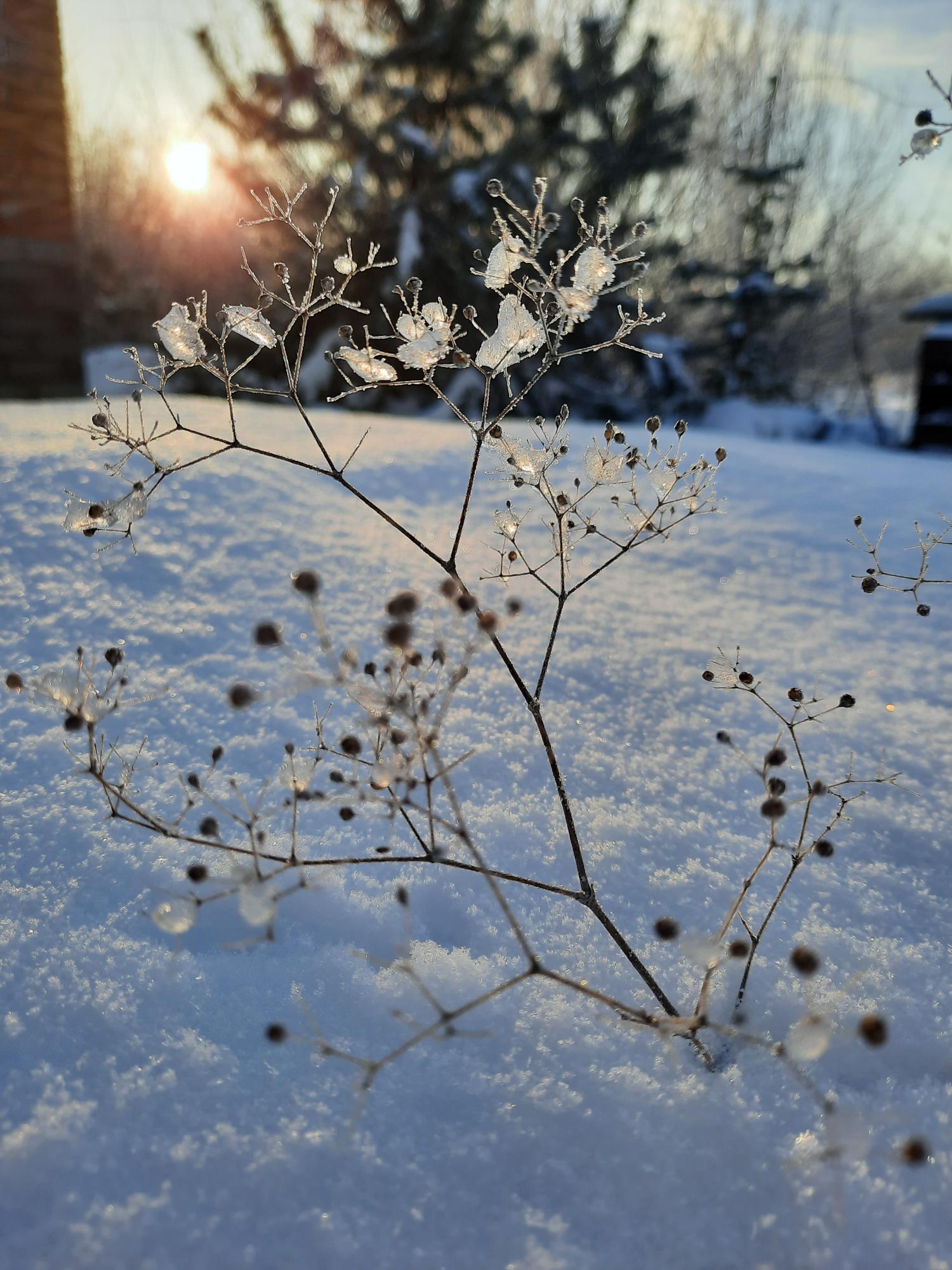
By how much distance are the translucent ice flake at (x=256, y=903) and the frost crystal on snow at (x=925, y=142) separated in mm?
1147

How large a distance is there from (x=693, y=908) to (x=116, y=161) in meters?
21.4

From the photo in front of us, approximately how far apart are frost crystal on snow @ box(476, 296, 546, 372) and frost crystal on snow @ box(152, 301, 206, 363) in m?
0.33

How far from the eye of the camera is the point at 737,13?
1242cm

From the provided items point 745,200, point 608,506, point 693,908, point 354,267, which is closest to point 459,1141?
point 693,908

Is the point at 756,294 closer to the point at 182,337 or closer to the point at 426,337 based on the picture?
the point at 426,337

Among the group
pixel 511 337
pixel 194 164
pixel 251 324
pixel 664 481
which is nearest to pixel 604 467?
pixel 664 481

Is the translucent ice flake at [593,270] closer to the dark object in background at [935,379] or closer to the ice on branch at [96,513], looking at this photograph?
the ice on branch at [96,513]

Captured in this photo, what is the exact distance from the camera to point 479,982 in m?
1.02

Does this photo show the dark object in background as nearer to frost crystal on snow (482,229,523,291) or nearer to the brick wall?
the brick wall

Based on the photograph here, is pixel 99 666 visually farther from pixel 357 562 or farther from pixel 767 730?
pixel 767 730

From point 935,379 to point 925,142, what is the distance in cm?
728

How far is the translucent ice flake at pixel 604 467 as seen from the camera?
1074 millimetres

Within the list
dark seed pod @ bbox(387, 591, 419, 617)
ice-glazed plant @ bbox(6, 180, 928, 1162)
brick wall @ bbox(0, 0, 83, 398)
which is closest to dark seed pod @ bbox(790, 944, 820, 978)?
ice-glazed plant @ bbox(6, 180, 928, 1162)

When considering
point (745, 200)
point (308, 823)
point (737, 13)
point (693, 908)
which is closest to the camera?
point (693, 908)
